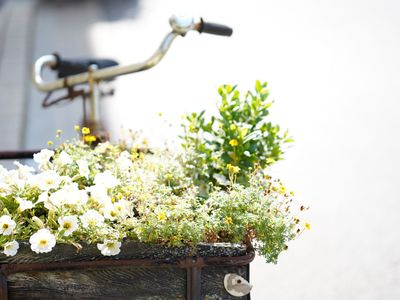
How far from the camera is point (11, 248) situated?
121cm

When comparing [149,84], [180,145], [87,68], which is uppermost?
[149,84]

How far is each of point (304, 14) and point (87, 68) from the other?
2.76m

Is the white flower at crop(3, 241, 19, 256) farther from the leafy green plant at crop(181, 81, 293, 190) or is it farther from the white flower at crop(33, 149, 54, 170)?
the leafy green plant at crop(181, 81, 293, 190)

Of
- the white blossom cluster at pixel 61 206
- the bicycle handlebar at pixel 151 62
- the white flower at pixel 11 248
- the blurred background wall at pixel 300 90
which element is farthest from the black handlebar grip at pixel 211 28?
the blurred background wall at pixel 300 90

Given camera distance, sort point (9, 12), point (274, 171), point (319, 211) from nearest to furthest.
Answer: point (319, 211), point (274, 171), point (9, 12)

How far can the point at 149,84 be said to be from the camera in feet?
16.0

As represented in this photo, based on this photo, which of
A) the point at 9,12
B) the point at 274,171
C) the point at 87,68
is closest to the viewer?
the point at 87,68

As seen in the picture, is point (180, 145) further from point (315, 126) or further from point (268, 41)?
point (268, 41)

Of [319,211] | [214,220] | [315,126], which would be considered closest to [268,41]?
[315,126]

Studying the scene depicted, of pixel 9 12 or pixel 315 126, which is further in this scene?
pixel 9 12

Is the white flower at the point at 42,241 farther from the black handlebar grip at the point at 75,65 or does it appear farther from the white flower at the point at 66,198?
the black handlebar grip at the point at 75,65

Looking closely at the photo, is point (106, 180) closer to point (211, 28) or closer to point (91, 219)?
point (91, 219)

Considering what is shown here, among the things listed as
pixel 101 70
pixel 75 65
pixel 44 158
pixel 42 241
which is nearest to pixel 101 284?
pixel 42 241

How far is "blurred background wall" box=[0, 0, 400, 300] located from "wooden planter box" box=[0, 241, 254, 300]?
1.89 m
